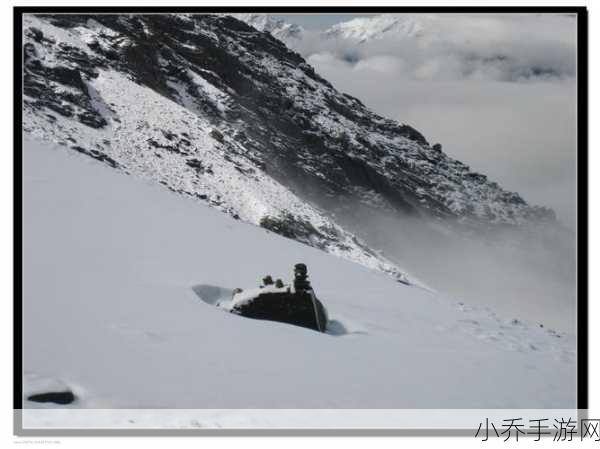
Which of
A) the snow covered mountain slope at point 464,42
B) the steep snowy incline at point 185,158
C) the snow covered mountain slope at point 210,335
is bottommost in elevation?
the snow covered mountain slope at point 210,335

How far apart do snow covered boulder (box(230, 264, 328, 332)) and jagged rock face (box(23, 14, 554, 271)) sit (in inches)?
146

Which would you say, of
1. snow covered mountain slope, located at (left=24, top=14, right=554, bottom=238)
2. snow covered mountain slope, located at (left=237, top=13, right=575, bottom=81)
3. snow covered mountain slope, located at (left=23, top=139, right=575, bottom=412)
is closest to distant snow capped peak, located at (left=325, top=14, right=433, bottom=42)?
snow covered mountain slope, located at (left=237, top=13, right=575, bottom=81)

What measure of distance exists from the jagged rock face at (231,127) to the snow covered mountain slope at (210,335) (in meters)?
2.42

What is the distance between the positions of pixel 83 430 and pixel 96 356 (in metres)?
A: 0.82

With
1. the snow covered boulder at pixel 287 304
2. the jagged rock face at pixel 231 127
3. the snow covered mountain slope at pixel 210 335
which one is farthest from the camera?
the jagged rock face at pixel 231 127

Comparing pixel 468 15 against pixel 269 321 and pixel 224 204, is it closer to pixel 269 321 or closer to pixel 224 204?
pixel 269 321

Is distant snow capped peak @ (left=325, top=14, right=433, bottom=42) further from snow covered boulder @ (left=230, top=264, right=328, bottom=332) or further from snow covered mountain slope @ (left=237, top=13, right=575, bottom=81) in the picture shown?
snow covered boulder @ (left=230, top=264, right=328, bottom=332)

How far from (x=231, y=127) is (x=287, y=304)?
35.0 metres

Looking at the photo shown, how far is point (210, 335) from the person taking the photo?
701 cm

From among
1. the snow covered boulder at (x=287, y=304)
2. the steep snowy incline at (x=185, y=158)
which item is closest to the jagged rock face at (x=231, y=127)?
the steep snowy incline at (x=185, y=158)

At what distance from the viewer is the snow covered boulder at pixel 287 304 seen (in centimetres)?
753

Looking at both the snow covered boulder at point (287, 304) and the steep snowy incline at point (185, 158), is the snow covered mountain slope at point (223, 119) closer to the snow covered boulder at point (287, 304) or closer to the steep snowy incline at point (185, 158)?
the steep snowy incline at point (185, 158)

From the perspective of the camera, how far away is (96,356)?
251 inches
